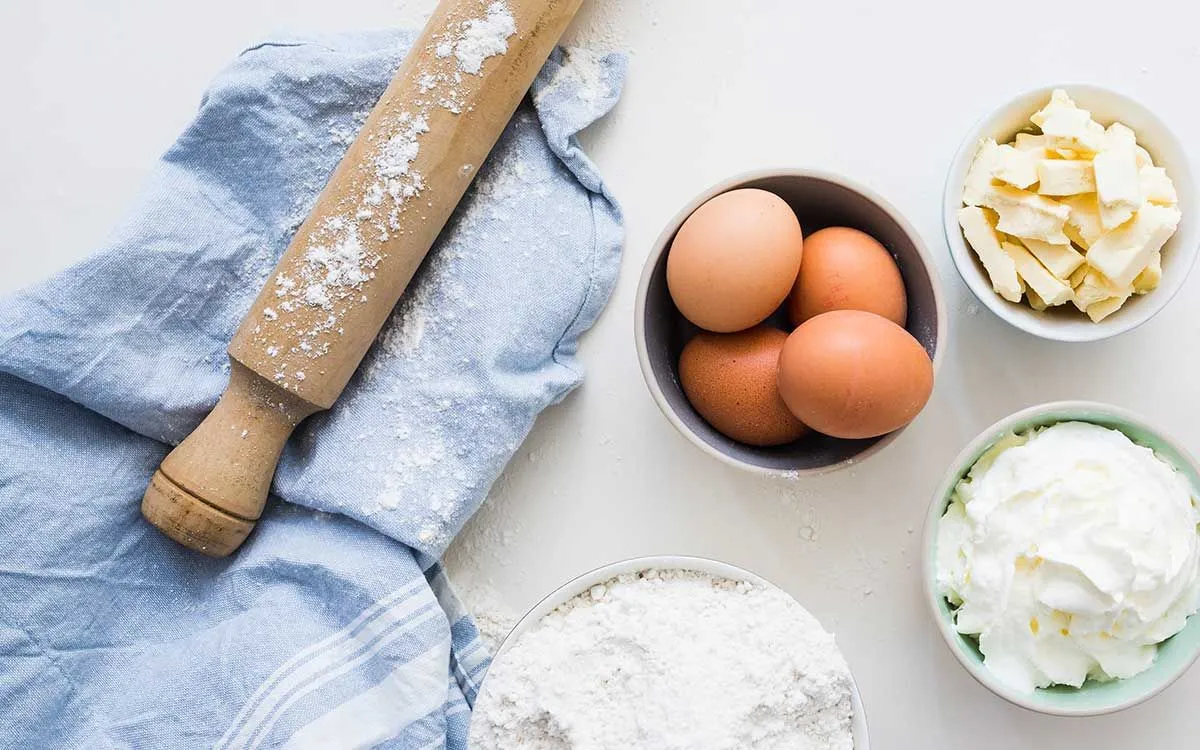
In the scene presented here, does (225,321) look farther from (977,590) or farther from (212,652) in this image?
(977,590)

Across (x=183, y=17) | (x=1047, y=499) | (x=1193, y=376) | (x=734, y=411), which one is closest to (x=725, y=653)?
(x=734, y=411)

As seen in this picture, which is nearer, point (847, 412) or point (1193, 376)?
point (847, 412)

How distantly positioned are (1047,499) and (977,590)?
12cm

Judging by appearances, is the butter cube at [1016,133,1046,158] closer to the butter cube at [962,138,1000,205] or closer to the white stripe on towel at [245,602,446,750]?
the butter cube at [962,138,1000,205]

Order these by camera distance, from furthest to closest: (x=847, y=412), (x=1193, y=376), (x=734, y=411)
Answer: (x=1193, y=376)
(x=734, y=411)
(x=847, y=412)

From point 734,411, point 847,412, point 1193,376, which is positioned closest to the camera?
point 847,412

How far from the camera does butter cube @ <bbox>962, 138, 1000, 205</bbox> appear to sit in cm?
109

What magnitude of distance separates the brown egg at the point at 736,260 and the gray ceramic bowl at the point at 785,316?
1.7 inches

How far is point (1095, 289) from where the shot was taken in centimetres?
107

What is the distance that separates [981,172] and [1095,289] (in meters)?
0.17

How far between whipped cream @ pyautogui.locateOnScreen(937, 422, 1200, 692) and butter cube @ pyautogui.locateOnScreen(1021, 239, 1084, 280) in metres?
0.16

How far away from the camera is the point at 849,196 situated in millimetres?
1083

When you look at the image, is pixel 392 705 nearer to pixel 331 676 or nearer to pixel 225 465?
pixel 331 676

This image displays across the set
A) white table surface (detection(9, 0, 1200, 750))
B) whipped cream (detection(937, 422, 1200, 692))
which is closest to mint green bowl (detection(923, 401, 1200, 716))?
whipped cream (detection(937, 422, 1200, 692))
